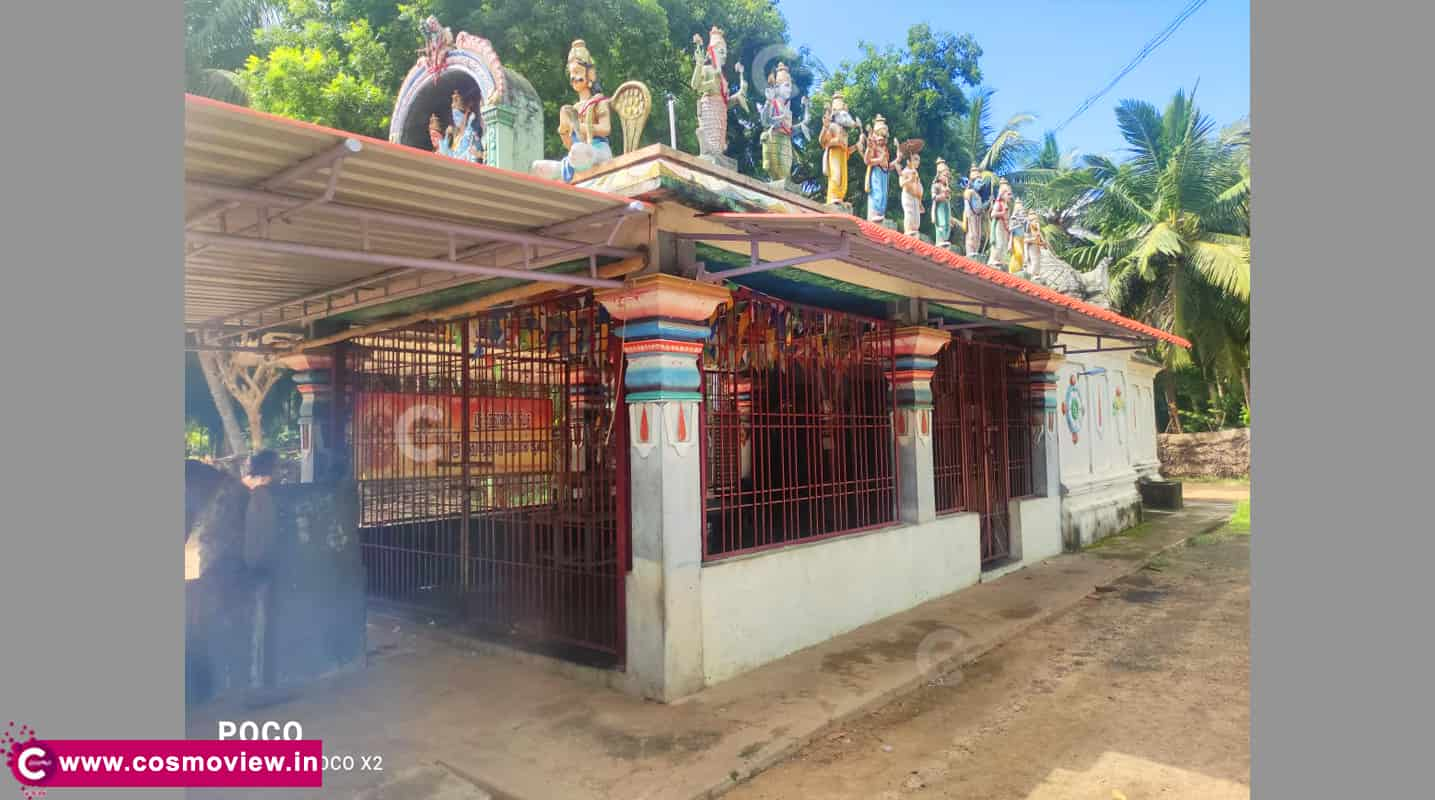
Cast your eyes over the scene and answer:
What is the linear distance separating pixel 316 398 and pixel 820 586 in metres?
5.22

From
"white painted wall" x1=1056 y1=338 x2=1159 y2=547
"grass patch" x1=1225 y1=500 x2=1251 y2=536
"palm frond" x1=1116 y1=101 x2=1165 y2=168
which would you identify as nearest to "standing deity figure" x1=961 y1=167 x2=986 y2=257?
"white painted wall" x1=1056 y1=338 x2=1159 y2=547

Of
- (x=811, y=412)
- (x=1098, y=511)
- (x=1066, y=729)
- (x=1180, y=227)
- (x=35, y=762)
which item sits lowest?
(x=1066, y=729)

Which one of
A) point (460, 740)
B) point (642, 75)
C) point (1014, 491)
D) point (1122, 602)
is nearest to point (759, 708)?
point (460, 740)

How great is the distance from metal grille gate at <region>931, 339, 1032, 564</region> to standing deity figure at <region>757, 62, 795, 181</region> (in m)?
3.41

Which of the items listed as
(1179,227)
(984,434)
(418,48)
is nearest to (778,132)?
(984,434)

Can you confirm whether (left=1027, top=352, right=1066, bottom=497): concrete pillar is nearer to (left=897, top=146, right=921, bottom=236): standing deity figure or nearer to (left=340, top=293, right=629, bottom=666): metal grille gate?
(left=897, top=146, right=921, bottom=236): standing deity figure

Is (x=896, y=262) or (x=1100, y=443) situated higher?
(x=896, y=262)

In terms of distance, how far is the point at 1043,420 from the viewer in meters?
10.2

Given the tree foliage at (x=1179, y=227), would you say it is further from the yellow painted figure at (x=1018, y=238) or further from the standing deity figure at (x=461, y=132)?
the standing deity figure at (x=461, y=132)

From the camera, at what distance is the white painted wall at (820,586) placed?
5.29 meters

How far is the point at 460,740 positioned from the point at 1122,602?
6.43 metres

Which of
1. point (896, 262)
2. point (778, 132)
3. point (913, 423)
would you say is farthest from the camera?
point (913, 423)

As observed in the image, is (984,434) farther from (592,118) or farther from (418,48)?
(418,48)

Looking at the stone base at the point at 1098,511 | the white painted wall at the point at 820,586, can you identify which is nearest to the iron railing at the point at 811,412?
the white painted wall at the point at 820,586
